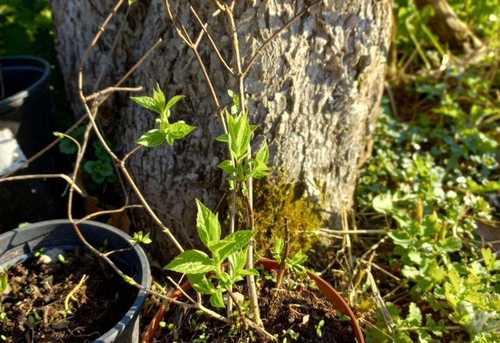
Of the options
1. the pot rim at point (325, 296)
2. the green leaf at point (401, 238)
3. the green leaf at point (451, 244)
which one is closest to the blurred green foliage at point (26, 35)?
the pot rim at point (325, 296)

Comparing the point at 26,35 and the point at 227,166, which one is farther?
the point at 26,35

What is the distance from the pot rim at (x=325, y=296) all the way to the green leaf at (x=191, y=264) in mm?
400

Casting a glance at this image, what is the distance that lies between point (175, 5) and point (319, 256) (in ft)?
3.27

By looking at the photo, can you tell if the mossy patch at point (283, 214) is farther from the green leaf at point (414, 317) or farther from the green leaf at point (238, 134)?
the green leaf at point (238, 134)

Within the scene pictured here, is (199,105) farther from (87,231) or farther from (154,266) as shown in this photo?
(154,266)

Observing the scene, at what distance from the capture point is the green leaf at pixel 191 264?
1.20 metres

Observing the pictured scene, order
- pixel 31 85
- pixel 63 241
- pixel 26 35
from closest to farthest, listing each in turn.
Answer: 1. pixel 63 241
2. pixel 31 85
3. pixel 26 35

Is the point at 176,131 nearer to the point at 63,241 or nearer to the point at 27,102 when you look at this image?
the point at 63,241

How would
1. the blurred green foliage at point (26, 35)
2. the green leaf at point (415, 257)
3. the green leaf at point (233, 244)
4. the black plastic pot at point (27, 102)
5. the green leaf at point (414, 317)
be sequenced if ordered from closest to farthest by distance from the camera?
the green leaf at point (233, 244) → the green leaf at point (414, 317) → the green leaf at point (415, 257) → the black plastic pot at point (27, 102) → the blurred green foliage at point (26, 35)

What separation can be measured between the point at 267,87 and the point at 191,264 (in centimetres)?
69

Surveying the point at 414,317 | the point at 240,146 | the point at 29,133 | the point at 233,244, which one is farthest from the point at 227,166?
the point at 29,133

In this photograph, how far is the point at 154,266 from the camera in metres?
2.03

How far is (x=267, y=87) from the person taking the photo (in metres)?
1.70

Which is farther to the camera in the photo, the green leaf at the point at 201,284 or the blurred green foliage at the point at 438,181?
the blurred green foliage at the point at 438,181
